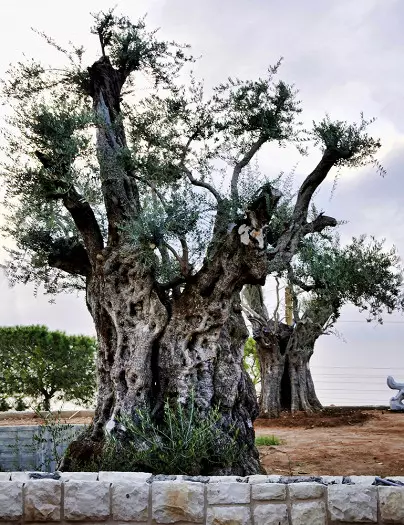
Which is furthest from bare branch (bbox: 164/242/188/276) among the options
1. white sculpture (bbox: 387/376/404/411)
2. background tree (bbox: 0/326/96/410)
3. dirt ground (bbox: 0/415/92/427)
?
white sculpture (bbox: 387/376/404/411)

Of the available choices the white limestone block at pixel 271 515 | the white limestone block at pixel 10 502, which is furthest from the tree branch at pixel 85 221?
the white limestone block at pixel 271 515

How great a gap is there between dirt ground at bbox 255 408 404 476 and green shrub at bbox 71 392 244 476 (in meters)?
1.60

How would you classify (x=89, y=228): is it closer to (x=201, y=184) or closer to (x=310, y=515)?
(x=201, y=184)

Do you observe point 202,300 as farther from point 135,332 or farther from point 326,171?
point 326,171

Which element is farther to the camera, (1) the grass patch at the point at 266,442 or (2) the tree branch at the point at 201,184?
(1) the grass patch at the point at 266,442

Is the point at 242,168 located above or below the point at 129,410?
above

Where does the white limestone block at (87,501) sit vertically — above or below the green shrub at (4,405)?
below

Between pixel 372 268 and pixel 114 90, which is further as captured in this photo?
pixel 372 268

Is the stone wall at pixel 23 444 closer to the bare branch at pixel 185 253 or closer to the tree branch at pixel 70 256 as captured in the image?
the tree branch at pixel 70 256

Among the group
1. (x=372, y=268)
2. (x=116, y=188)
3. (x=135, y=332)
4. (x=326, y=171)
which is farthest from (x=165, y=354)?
(x=372, y=268)

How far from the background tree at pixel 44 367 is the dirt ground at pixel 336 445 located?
4.63m

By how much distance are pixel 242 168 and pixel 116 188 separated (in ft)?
6.49

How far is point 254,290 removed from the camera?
63.4 ft

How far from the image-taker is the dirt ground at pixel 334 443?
1039 centimetres
